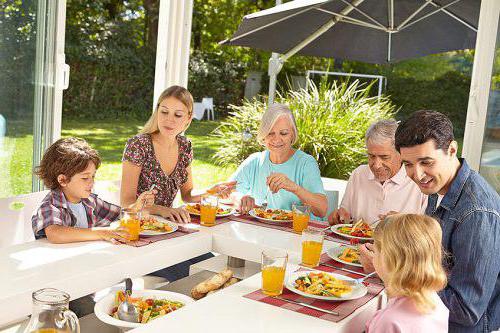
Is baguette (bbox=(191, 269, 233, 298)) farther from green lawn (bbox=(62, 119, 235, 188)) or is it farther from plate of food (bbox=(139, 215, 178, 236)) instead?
green lawn (bbox=(62, 119, 235, 188))

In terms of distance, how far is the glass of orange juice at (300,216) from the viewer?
2.93 meters

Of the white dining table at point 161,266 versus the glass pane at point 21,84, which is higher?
the glass pane at point 21,84

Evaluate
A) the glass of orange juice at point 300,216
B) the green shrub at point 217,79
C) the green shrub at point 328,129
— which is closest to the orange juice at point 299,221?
the glass of orange juice at point 300,216

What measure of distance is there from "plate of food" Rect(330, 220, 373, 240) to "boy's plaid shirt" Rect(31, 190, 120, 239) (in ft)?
3.52

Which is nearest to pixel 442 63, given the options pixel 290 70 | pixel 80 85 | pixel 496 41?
pixel 290 70

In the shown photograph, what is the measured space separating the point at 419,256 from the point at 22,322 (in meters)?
1.26

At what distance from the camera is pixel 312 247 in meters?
2.41

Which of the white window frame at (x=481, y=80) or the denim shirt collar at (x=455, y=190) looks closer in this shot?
the denim shirt collar at (x=455, y=190)

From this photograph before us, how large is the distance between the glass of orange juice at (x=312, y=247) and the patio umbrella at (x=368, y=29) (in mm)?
2252

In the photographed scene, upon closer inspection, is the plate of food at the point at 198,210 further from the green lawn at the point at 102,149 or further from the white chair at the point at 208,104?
the white chair at the point at 208,104

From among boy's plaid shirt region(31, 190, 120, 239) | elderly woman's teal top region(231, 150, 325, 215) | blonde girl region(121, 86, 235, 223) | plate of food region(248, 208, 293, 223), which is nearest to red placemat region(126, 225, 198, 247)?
boy's plaid shirt region(31, 190, 120, 239)

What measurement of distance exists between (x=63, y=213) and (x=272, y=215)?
104 centimetres

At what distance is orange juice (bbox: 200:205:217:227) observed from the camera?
9.72 ft

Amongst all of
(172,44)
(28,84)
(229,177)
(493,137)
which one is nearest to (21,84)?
(28,84)
